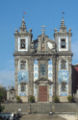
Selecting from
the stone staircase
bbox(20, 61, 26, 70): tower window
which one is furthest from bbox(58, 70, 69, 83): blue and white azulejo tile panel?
the stone staircase

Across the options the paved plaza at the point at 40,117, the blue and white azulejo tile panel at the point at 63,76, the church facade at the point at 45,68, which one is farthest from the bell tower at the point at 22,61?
the paved plaza at the point at 40,117

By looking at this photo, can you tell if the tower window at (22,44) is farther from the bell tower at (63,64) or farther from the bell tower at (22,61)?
the bell tower at (63,64)

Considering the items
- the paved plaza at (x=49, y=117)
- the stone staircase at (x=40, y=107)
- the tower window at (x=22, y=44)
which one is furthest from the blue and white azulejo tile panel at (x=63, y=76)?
the paved plaza at (x=49, y=117)

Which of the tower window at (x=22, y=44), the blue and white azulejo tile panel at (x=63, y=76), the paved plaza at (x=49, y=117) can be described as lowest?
the paved plaza at (x=49, y=117)

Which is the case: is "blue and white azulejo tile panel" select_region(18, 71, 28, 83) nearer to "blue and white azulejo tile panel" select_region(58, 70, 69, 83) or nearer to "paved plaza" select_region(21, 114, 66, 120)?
"blue and white azulejo tile panel" select_region(58, 70, 69, 83)

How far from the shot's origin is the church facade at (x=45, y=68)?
51.9 meters

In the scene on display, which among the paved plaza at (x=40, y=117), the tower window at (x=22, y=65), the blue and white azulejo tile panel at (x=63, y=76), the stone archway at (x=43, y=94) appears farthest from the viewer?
the tower window at (x=22, y=65)

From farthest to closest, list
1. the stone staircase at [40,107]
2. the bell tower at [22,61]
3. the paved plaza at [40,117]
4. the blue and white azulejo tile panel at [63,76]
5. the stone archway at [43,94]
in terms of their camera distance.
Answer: the bell tower at [22,61] < the blue and white azulejo tile panel at [63,76] < the stone archway at [43,94] < the stone staircase at [40,107] < the paved plaza at [40,117]

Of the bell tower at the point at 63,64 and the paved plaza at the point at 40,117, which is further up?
the bell tower at the point at 63,64

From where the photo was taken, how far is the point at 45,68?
52094mm

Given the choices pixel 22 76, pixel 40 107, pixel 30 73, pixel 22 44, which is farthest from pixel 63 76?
pixel 22 44

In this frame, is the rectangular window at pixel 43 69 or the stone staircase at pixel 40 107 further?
the rectangular window at pixel 43 69

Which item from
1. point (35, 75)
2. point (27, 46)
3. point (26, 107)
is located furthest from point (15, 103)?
point (27, 46)

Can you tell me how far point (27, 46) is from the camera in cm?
5316
